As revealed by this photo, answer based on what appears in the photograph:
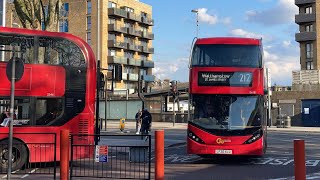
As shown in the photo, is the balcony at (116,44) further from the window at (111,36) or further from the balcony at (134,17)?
the balcony at (134,17)

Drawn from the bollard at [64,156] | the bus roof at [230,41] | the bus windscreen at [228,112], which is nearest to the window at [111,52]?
the bus roof at [230,41]

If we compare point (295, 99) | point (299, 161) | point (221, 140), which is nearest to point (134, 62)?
point (295, 99)

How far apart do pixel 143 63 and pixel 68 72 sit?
256 feet

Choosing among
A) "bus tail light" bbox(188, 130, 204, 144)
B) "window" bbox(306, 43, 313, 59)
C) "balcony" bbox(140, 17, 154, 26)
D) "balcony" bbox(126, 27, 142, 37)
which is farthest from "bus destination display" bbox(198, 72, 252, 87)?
"balcony" bbox(140, 17, 154, 26)

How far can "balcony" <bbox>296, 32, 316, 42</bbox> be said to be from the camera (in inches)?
2896

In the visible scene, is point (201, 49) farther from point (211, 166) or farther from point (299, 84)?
point (299, 84)

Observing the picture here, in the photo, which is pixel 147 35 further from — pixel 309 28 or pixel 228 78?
pixel 228 78

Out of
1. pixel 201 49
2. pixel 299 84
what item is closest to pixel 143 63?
pixel 299 84

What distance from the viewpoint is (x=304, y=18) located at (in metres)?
74.1

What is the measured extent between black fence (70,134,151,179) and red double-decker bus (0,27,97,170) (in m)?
1.40

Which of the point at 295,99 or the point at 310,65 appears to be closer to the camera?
the point at 295,99

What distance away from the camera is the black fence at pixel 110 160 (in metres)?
11.1

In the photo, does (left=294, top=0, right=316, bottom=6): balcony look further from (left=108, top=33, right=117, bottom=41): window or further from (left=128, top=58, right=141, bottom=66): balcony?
(left=108, top=33, right=117, bottom=41): window

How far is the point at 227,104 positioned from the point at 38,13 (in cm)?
1314
